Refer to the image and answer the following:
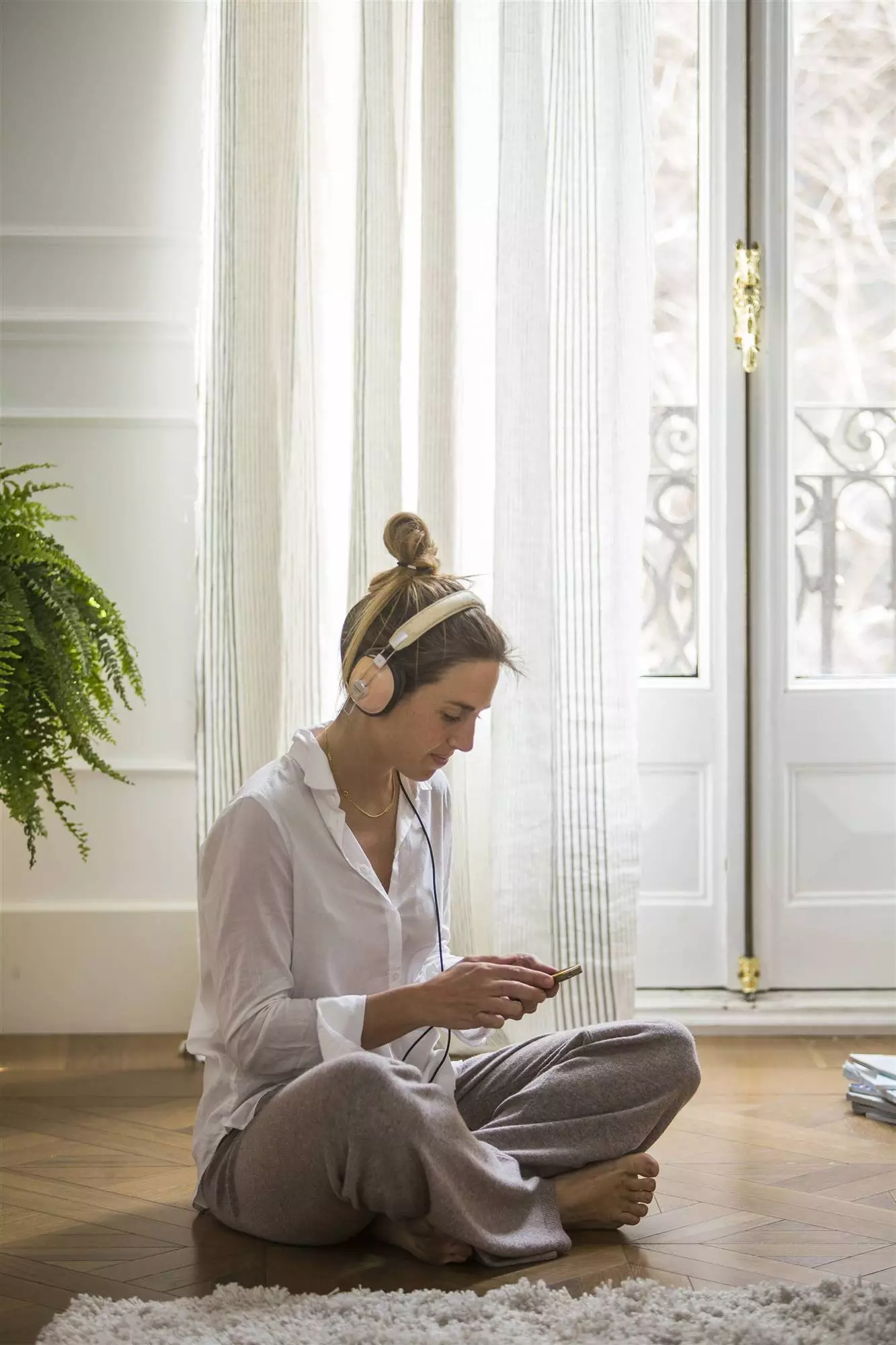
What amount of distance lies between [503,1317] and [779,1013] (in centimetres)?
163

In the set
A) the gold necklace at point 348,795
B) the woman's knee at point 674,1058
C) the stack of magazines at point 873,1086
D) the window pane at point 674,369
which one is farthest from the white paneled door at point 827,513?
the gold necklace at point 348,795

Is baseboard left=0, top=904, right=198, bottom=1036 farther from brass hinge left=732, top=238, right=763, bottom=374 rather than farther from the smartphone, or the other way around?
brass hinge left=732, top=238, right=763, bottom=374

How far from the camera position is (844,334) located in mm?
3133

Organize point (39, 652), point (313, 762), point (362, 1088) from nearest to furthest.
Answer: point (362, 1088)
point (313, 762)
point (39, 652)

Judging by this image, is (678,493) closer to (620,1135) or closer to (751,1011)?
(751,1011)

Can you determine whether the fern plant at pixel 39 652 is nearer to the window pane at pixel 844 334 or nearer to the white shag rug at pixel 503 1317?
the white shag rug at pixel 503 1317

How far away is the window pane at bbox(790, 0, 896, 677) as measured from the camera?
3098mm

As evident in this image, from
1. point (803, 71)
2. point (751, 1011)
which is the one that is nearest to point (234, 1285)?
point (751, 1011)

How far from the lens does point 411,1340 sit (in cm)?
150

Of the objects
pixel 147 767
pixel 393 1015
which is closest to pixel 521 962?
pixel 393 1015

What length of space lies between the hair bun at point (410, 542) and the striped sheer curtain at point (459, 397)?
892mm

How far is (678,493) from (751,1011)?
1155 mm

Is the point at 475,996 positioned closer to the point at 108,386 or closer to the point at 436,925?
the point at 436,925

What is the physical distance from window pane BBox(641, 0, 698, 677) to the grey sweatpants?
133 centimetres
